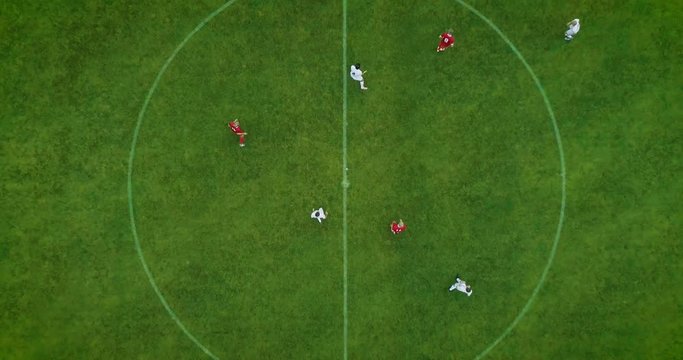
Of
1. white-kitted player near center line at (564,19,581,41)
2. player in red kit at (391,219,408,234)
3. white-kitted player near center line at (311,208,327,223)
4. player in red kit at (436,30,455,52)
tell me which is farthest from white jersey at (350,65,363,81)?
white-kitted player near center line at (564,19,581,41)

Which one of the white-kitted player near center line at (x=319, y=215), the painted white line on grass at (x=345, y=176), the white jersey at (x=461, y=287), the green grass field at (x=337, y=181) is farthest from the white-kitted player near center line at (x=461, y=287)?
the white-kitted player near center line at (x=319, y=215)

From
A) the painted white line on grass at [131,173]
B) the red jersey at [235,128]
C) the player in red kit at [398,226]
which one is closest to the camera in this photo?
the red jersey at [235,128]

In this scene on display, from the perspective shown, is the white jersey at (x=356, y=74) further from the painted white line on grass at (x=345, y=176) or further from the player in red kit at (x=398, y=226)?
the player in red kit at (x=398, y=226)

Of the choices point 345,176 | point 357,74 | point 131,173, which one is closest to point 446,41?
point 357,74

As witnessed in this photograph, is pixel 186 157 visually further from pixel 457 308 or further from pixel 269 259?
pixel 457 308

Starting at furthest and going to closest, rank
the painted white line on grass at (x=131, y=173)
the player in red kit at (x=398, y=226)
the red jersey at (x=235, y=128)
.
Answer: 1. the painted white line on grass at (x=131, y=173)
2. the player in red kit at (x=398, y=226)
3. the red jersey at (x=235, y=128)
